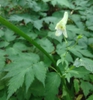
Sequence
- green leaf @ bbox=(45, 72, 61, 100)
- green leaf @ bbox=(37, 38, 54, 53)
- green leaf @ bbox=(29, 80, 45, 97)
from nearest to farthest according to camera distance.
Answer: green leaf @ bbox=(45, 72, 61, 100) → green leaf @ bbox=(29, 80, 45, 97) → green leaf @ bbox=(37, 38, 54, 53)

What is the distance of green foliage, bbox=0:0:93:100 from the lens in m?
1.45

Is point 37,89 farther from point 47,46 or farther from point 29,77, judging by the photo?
point 47,46

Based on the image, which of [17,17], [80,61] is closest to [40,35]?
[17,17]

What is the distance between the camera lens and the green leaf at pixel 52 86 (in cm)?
157

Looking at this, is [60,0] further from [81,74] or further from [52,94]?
[52,94]

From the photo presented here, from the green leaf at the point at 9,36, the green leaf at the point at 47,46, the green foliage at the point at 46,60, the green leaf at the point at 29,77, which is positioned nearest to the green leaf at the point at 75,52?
the green foliage at the point at 46,60

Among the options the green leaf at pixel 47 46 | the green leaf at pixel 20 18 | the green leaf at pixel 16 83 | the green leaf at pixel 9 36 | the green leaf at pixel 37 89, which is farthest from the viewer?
the green leaf at pixel 20 18

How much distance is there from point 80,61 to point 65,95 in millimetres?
555

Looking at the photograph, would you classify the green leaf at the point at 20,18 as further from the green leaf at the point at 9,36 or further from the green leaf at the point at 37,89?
the green leaf at the point at 37,89

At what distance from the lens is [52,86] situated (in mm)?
1586

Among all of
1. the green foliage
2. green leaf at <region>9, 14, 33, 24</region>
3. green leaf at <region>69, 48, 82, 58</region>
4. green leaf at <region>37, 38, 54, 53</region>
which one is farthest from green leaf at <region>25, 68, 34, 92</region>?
green leaf at <region>9, 14, 33, 24</region>

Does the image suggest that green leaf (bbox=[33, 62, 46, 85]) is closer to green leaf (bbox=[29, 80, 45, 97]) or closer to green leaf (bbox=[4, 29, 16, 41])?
green leaf (bbox=[29, 80, 45, 97])

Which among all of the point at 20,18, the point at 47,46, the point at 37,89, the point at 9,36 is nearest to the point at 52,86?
the point at 37,89

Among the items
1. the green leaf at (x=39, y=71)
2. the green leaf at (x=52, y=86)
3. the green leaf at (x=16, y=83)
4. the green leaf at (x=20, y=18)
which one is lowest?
the green leaf at (x=52, y=86)
